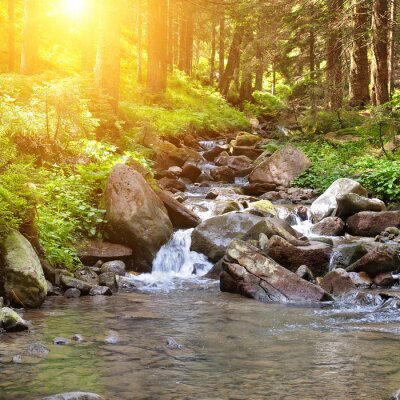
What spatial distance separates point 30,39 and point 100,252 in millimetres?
13066

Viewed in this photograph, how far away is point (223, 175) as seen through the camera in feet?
64.2

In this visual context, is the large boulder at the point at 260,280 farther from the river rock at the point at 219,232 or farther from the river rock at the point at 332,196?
the river rock at the point at 332,196

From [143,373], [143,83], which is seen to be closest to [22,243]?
[143,373]

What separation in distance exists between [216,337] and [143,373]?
1517 millimetres

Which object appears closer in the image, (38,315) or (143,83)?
(38,315)

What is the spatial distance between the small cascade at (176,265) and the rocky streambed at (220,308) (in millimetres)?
29

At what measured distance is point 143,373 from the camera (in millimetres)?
4949

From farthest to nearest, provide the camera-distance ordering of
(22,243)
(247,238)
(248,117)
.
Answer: (248,117), (247,238), (22,243)

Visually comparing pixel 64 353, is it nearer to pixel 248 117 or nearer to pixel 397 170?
pixel 397 170

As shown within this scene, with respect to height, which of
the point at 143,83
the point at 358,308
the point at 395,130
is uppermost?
the point at 143,83

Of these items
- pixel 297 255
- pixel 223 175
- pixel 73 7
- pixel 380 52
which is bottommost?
pixel 297 255

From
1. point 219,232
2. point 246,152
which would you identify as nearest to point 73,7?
point 246,152

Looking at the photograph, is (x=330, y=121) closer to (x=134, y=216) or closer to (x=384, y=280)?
(x=134, y=216)

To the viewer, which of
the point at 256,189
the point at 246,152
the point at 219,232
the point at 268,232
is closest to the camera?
the point at 268,232
